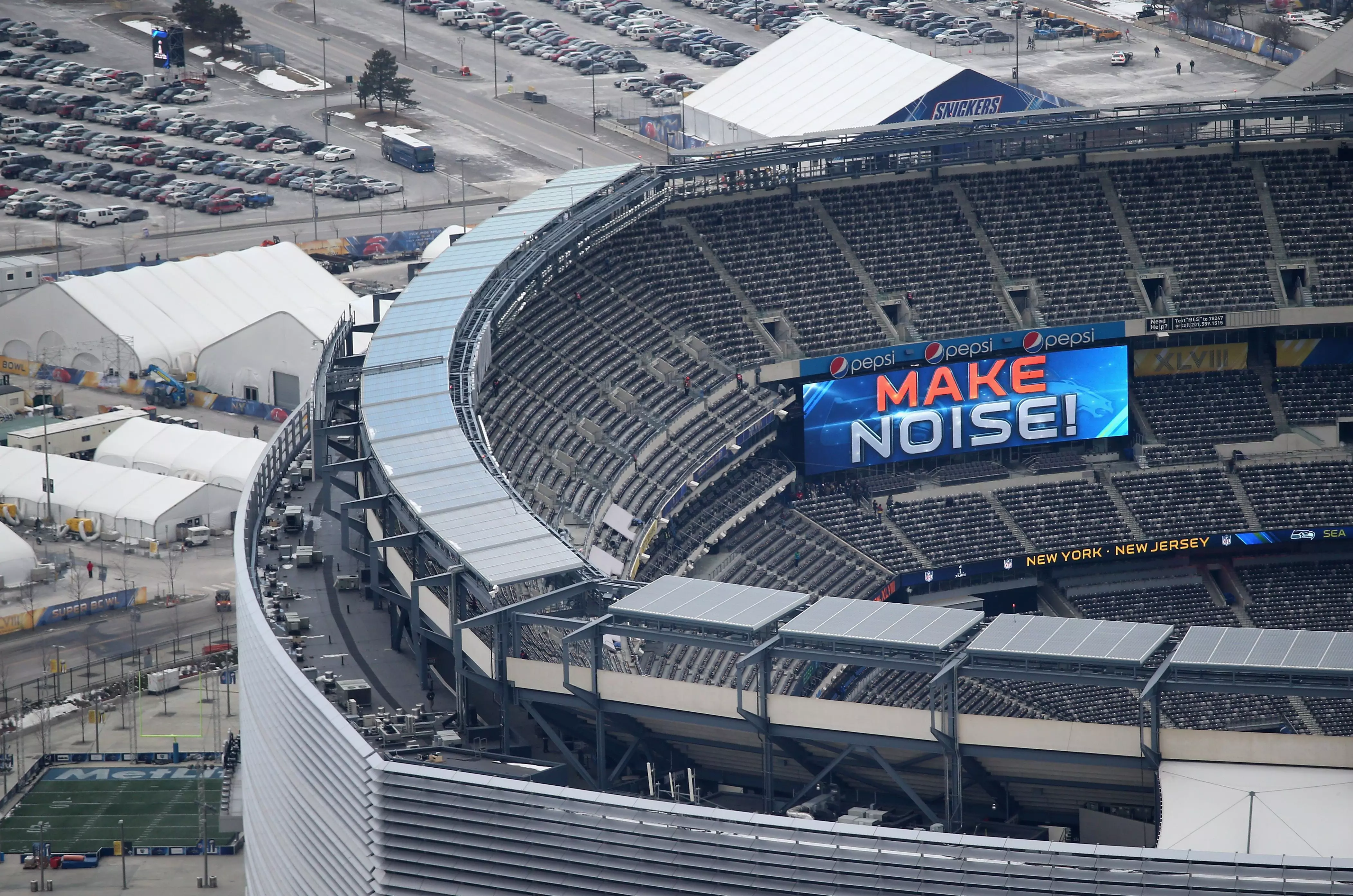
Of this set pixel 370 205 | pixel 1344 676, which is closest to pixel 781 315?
pixel 1344 676

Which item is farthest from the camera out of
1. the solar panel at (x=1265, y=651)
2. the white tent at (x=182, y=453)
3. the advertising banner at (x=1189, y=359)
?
the white tent at (x=182, y=453)

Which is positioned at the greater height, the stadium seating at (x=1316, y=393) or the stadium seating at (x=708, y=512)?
the stadium seating at (x=1316, y=393)

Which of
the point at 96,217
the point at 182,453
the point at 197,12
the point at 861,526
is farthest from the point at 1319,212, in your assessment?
the point at 197,12

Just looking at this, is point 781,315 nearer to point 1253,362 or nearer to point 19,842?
point 1253,362

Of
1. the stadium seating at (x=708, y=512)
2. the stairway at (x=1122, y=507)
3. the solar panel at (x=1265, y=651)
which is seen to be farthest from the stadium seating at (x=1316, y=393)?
the solar panel at (x=1265, y=651)

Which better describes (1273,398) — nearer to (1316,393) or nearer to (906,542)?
(1316,393)

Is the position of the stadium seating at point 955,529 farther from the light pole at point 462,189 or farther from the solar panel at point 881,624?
the light pole at point 462,189

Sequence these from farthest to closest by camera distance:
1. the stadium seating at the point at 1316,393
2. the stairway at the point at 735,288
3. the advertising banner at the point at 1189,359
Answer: the advertising banner at the point at 1189,359
the stadium seating at the point at 1316,393
the stairway at the point at 735,288
